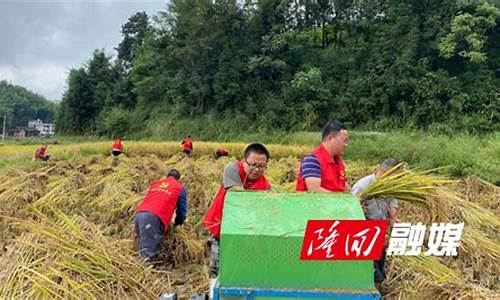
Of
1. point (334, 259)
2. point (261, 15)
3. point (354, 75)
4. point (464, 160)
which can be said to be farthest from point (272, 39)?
point (334, 259)

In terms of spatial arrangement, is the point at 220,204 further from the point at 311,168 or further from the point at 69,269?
the point at 69,269

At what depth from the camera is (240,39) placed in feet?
104

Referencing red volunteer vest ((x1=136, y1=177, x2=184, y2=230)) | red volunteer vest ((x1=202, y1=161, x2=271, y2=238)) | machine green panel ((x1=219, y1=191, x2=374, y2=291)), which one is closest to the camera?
machine green panel ((x1=219, y1=191, x2=374, y2=291))

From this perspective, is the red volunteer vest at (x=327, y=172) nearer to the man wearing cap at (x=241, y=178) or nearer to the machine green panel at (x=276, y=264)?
the man wearing cap at (x=241, y=178)

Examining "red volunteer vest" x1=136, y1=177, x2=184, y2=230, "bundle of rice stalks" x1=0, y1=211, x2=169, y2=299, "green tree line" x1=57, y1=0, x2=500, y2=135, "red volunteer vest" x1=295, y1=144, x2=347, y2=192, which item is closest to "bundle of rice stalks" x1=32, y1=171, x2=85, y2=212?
"red volunteer vest" x1=136, y1=177, x2=184, y2=230

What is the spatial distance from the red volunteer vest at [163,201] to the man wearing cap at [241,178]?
1.51 metres

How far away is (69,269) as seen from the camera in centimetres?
286

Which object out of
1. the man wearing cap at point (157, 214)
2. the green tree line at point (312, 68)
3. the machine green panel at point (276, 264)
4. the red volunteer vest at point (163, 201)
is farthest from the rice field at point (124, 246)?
the green tree line at point (312, 68)

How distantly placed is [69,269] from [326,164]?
172 centimetres

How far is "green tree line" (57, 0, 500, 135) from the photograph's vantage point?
24391mm

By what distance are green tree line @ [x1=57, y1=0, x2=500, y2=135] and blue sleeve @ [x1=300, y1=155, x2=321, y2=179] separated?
21.1m

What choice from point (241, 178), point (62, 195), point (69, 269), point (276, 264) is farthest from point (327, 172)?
point (62, 195)

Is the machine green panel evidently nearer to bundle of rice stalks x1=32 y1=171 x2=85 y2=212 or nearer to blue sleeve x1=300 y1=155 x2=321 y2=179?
blue sleeve x1=300 y1=155 x2=321 y2=179

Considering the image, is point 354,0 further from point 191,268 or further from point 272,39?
point 191,268
